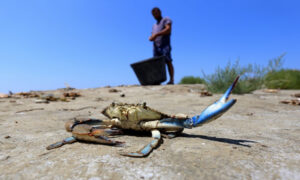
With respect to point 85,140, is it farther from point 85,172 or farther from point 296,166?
point 296,166

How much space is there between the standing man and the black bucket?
1.22ft

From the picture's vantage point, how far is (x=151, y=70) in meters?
8.37

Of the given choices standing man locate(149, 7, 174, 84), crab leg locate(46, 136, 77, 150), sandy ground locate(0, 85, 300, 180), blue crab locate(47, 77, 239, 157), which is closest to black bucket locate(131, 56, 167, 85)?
standing man locate(149, 7, 174, 84)

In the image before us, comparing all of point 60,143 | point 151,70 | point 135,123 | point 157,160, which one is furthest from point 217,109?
point 151,70

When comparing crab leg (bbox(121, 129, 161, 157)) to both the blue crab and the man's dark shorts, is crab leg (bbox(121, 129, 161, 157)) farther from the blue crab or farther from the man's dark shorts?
the man's dark shorts

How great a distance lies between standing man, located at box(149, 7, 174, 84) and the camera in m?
7.93

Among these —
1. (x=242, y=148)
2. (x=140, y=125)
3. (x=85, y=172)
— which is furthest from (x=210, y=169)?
(x=140, y=125)

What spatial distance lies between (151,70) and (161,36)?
4.45 feet

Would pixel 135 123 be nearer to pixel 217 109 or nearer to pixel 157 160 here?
pixel 157 160

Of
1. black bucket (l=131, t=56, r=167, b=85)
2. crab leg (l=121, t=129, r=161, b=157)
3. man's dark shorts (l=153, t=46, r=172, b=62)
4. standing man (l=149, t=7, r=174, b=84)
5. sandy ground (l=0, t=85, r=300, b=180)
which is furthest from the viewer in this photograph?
A: man's dark shorts (l=153, t=46, r=172, b=62)

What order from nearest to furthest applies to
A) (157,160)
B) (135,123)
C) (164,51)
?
(157,160), (135,123), (164,51)

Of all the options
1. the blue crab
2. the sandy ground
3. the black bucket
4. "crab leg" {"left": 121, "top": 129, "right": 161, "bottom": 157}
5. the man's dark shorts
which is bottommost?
the sandy ground

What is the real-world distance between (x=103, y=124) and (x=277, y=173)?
1401mm

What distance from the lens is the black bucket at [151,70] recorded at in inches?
320
